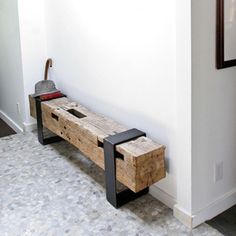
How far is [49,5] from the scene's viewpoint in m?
3.56

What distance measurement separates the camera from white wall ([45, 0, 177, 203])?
7.41ft

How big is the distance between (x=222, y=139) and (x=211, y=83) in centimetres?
40

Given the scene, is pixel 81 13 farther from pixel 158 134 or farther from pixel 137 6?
pixel 158 134

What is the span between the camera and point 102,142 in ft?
8.19

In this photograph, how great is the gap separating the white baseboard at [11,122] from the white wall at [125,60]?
0.95 metres

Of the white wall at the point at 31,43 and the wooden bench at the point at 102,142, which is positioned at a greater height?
the white wall at the point at 31,43

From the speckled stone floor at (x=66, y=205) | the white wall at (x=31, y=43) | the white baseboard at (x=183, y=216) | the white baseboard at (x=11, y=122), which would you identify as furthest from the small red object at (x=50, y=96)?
the white baseboard at (x=183, y=216)

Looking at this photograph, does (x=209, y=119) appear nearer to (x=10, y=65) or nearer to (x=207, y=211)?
(x=207, y=211)

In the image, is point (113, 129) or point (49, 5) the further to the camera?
point (49, 5)

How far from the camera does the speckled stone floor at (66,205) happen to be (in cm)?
228

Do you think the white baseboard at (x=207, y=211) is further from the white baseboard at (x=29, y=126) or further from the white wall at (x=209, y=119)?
the white baseboard at (x=29, y=126)

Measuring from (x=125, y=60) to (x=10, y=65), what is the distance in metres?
1.95

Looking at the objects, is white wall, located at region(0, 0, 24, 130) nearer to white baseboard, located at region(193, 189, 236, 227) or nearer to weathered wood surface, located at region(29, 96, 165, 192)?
weathered wood surface, located at region(29, 96, 165, 192)

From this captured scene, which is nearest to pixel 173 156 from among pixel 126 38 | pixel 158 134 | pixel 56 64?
pixel 158 134
